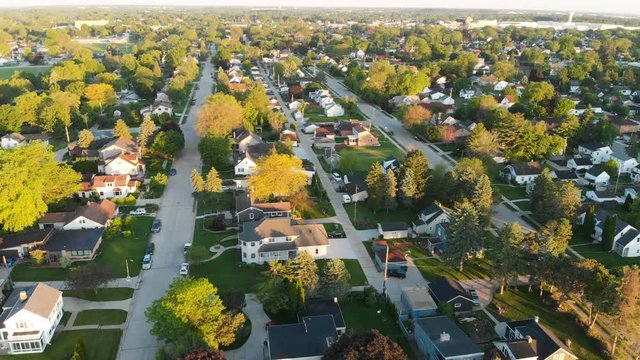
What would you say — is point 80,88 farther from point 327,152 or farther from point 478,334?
point 478,334

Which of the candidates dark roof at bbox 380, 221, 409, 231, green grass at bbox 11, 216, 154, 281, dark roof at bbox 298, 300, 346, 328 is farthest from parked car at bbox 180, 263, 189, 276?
dark roof at bbox 380, 221, 409, 231

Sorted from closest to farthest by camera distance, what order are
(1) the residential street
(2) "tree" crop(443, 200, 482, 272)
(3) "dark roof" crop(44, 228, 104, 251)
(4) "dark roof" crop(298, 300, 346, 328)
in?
(1) the residential street → (4) "dark roof" crop(298, 300, 346, 328) → (2) "tree" crop(443, 200, 482, 272) → (3) "dark roof" crop(44, 228, 104, 251)

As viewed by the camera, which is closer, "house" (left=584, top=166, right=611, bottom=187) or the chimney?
the chimney

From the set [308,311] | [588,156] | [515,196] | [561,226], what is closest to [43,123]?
[308,311]

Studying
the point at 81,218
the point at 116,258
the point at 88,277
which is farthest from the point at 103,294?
the point at 81,218

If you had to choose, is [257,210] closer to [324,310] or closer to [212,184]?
[212,184]

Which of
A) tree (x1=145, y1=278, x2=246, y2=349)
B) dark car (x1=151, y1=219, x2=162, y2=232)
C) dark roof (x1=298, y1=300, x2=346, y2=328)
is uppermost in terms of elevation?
tree (x1=145, y1=278, x2=246, y2=349)

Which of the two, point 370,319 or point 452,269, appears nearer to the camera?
point 370,319

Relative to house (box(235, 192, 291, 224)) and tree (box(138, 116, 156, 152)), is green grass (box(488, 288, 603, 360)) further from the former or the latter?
tree (box(138, 116, 156, 152))
